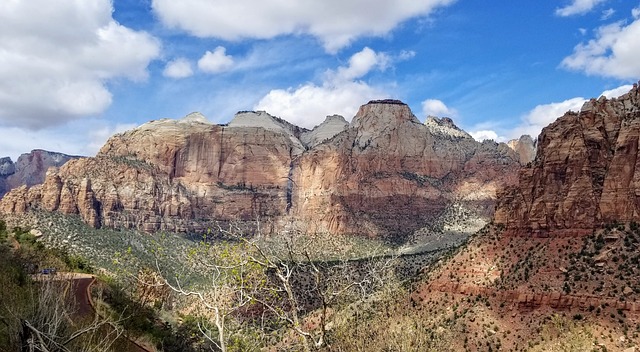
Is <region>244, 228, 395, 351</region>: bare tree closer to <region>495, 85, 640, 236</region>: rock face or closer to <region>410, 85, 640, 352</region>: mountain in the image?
<region>410, 85, 640, 352</region>: mountain

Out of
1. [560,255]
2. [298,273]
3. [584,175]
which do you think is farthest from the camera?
[584,175]

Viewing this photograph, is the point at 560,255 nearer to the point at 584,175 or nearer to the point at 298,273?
the point at 584,175

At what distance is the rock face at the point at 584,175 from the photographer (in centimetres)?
6025

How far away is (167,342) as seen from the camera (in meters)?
37.9

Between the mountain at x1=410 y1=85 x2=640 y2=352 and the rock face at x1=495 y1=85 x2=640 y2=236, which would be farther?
the rock face at x1=495 y1=85 x2=640 y2=236

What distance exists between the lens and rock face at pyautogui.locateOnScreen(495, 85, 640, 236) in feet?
198

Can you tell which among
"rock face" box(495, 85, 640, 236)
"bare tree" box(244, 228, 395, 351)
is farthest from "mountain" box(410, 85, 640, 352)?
"bare tree" box(244, 228, 395, 351)

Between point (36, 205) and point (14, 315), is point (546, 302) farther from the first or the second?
point (36, 205)

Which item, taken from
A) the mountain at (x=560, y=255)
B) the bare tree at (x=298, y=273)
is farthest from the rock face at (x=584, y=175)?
the bare tree at (x=298, y=273)

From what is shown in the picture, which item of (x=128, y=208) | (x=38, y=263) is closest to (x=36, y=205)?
(x=128, y=208)

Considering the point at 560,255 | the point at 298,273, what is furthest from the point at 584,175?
the point at 298,273

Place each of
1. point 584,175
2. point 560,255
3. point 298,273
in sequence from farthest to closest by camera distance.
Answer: point 584,175 < point 560,255 < point 298,273

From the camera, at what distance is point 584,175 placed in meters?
64.0

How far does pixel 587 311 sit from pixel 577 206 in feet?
54.4
